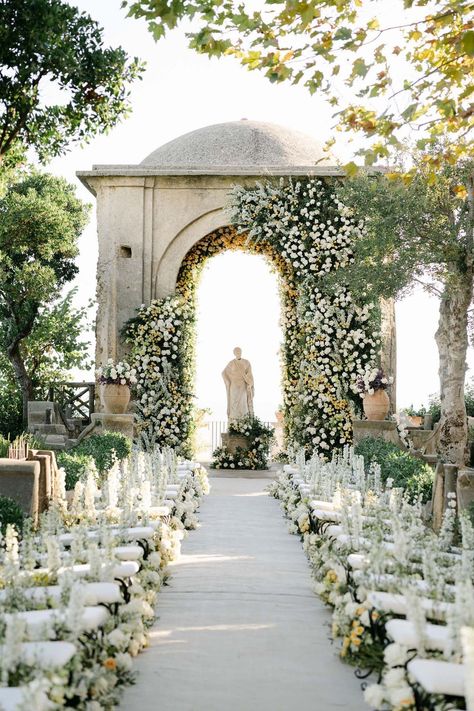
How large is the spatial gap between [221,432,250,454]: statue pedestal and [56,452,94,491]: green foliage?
7066mm

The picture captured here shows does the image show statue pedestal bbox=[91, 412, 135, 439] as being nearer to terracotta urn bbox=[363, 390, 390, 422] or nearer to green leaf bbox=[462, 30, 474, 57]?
terracotta urn bbox=[363, 390, 390, 422]

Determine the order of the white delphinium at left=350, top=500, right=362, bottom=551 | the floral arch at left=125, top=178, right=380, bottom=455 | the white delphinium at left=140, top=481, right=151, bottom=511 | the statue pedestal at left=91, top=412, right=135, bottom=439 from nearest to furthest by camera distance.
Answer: the white delphinium at left=350, top=500, right=362, bottom=551 < the white delphinium at left=140, top=481, right=151, bottom=511 < the statue pedestal at left=91, top=412, right=135, bottom=439 < the floral arch at left=125, top=178, right=380, bottom=455

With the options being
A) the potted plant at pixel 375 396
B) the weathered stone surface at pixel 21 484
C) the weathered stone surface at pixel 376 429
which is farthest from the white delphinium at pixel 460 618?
the potted plant at pixel 375 396

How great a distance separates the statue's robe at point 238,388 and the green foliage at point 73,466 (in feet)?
26.8

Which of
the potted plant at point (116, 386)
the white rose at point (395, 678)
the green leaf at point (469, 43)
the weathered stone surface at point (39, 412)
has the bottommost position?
the white rose at point (395, 678)

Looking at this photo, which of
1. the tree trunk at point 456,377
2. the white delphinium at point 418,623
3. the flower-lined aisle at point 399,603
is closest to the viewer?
the flower-lined aisle at point 399,603

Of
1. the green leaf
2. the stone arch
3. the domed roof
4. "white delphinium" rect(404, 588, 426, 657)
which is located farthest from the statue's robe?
"white delphinium" rect(404, 588, 426, 657)

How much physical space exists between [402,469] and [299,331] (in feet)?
24.2

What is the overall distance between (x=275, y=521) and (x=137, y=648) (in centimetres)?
591

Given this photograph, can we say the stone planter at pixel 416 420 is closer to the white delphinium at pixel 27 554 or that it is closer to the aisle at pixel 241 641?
the aisle at pixel 241 641

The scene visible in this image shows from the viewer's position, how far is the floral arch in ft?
54.2

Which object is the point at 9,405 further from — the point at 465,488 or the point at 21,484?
the point at 465,488

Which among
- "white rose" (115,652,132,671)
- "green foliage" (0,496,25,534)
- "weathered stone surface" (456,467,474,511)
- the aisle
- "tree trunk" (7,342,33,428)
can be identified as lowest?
the aisle

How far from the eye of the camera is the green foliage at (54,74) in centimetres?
1228
